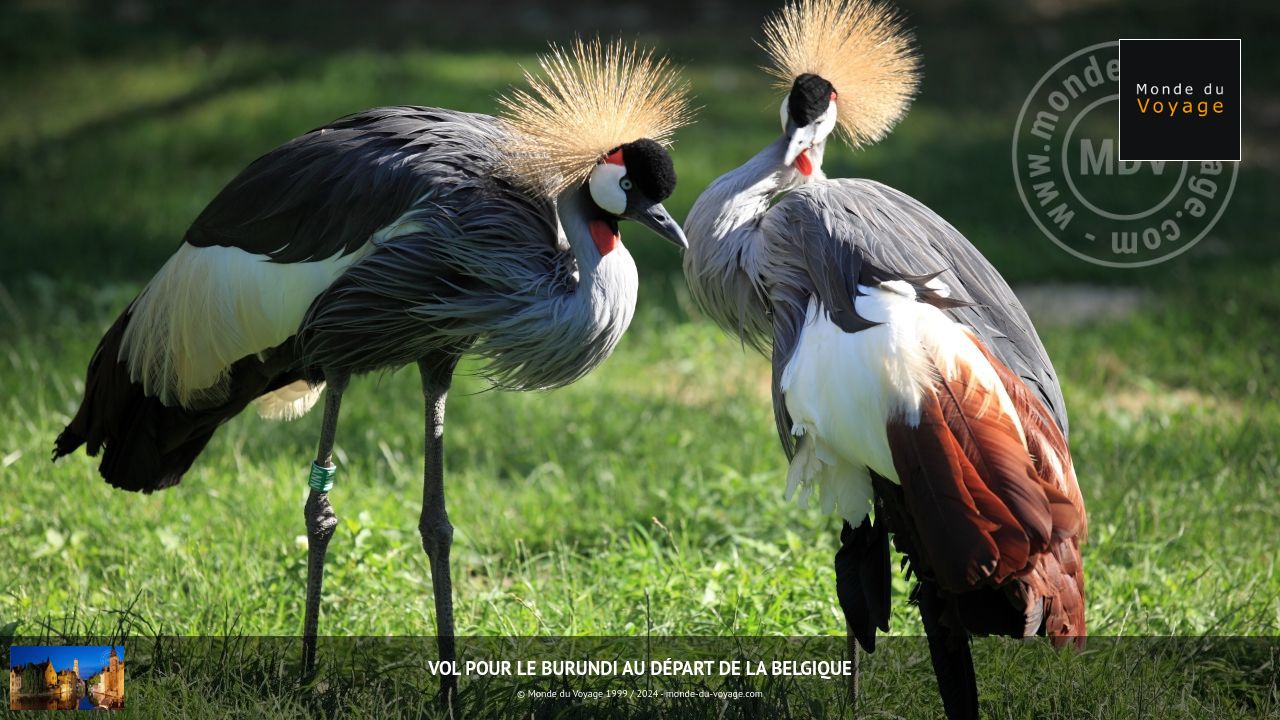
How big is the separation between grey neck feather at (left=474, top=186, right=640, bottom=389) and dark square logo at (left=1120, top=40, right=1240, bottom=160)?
8.27ft

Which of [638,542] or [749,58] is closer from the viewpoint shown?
[638,542]

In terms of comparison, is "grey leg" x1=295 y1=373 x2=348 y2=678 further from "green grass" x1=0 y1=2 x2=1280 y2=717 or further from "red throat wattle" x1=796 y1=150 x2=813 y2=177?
"red throat wattle" x1=796 y1=150 x2=813 y2=177

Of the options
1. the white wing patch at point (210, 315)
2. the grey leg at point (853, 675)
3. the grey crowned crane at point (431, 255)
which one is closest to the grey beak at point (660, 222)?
the grey crowned crane at point (431, 255)

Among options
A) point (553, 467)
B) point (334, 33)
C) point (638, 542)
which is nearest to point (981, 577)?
point (638, 542)

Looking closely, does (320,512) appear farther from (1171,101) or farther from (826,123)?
(1171,101)

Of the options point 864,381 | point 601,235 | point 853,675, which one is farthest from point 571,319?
point 853,675

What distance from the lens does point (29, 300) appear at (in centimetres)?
407

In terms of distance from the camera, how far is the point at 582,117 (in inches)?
81.9

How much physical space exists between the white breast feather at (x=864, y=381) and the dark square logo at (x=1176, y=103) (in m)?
2.48

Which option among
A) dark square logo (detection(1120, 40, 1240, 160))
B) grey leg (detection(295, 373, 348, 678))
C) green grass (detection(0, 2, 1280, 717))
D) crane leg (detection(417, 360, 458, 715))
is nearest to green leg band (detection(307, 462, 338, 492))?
grey leg (detection(295, 373, 348, 678))

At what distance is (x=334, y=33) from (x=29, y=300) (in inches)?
129

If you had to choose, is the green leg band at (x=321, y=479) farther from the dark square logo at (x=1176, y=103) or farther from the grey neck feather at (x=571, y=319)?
the dark square logo at (x=1176, y=103)

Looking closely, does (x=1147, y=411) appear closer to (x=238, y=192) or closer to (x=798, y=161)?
(x=798, y=161)

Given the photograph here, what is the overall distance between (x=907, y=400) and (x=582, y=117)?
0.71 m
